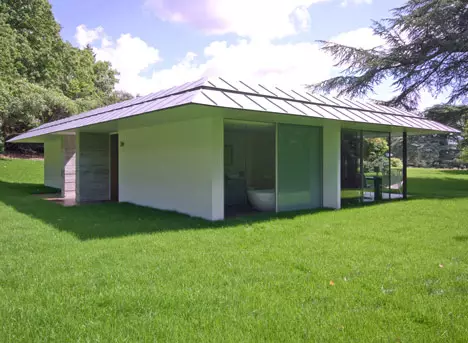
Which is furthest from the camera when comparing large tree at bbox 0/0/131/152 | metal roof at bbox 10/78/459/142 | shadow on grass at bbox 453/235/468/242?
large tree at bbox 0/0/131/152

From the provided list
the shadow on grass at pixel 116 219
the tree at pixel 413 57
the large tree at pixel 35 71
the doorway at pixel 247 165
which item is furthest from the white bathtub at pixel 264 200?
the large tree at pixel 35 71

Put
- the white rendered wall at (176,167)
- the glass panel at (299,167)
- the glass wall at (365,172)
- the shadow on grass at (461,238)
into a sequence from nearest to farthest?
the shadow on grass at (461,238) < the white rendered wall at (176,167) < the glass panel at (299,167) < the glass wall at (365,172)

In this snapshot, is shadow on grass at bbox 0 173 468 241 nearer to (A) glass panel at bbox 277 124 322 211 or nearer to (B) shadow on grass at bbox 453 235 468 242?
(B) shadow on grass at bbox 453 235 468 242

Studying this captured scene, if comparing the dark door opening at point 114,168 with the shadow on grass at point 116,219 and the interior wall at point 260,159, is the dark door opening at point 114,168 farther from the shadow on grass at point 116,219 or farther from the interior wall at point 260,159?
the interior wall at point 260,159

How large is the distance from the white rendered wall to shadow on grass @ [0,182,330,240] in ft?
1.19

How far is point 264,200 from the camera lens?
970 centimetres

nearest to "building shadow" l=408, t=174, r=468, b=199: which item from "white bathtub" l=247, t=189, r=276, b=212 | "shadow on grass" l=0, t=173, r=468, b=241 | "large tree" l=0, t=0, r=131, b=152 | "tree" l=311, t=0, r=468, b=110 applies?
"tree" l=311, t=0, r=468, b=110

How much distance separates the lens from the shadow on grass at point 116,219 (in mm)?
6852

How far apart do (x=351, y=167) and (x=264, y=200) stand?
3.00 m

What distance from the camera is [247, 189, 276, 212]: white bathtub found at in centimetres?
948

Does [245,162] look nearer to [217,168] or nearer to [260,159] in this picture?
[260,159]

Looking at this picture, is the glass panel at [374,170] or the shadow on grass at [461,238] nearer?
the shadow on grass at [461,238]

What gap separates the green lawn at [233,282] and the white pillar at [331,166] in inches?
109

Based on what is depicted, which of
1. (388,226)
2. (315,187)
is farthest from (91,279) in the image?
(315,187)
